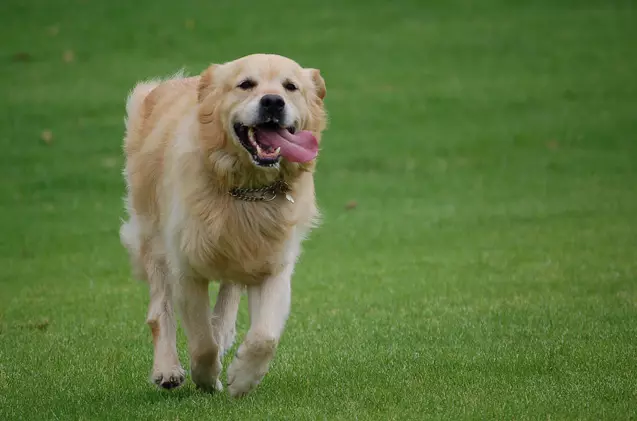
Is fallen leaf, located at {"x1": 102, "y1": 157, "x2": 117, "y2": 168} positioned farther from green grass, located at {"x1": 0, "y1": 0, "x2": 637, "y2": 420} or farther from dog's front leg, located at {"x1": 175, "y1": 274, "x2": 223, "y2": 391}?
dog's front leg, located at {"x1": 175, "y1": 274, "x2": 223, "y2": 391}

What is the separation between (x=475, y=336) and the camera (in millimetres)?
8078

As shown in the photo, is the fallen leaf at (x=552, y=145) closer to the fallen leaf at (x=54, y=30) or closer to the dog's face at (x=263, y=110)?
the fallen leaf at (x=54, y=30)

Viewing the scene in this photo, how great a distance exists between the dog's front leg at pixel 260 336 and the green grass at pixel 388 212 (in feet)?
0.56

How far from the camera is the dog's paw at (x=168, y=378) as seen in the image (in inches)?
268

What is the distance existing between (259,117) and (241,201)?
0.55m

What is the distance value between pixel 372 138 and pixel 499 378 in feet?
42.2

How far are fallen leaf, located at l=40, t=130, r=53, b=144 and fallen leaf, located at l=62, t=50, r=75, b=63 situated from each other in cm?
383

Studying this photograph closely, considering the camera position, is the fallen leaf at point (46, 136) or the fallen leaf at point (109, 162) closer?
the fallen leaf at point (109, 162)

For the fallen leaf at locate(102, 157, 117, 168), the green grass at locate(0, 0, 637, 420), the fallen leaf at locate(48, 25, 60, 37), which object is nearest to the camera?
the green grass at locate(0, 0, 637, 420)

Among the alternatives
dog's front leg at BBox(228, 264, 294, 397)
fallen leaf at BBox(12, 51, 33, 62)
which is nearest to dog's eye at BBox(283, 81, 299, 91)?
dog's front leg at BBox(228, 264, 294, 397)

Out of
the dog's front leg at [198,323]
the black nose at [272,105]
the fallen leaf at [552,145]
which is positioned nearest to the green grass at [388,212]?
the fallen leaf at [552,145]

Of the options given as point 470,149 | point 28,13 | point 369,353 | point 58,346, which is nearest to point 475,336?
point 369,353

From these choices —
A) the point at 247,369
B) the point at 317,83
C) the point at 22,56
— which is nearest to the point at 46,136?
the point at 22,56

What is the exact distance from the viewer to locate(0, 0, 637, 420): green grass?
22.0 ft
